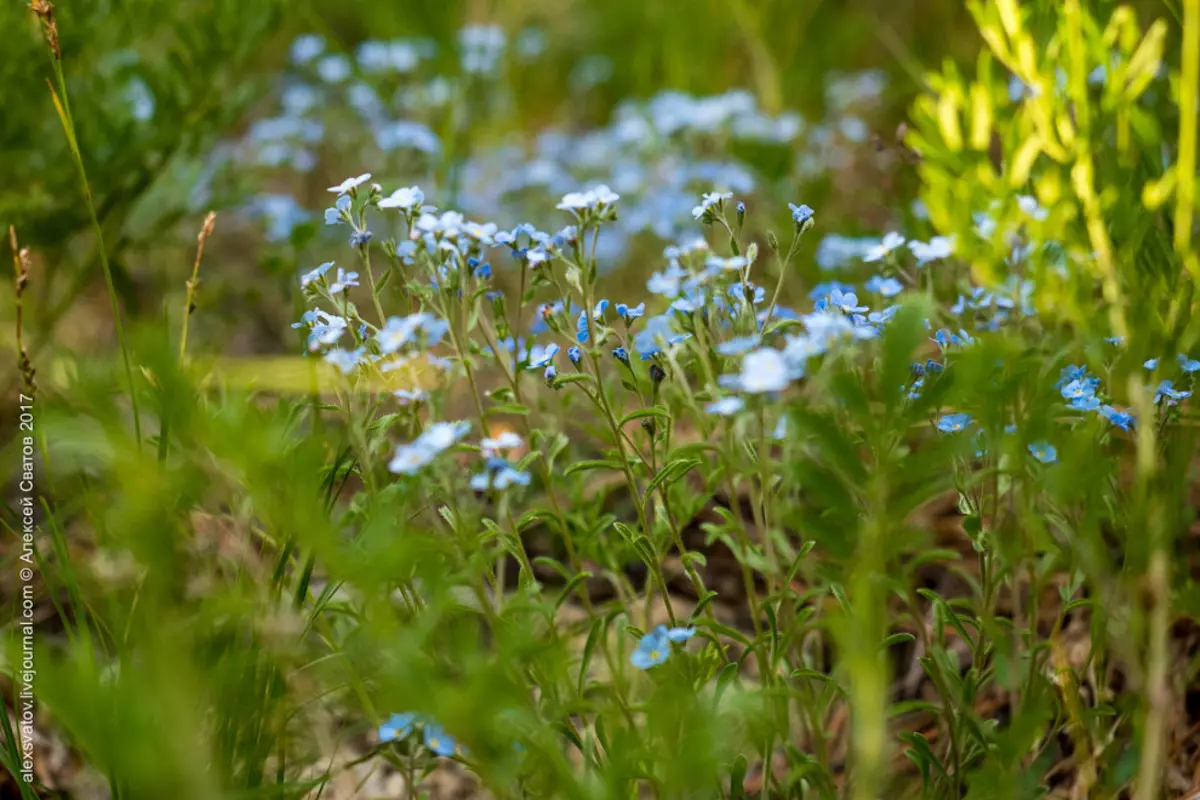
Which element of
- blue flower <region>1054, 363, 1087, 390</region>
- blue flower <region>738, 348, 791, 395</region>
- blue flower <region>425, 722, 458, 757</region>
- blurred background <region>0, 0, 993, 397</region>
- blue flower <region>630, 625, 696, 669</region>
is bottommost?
blue flower <region>425, 722, 458, 757</region>

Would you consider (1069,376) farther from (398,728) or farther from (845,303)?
(398,728)

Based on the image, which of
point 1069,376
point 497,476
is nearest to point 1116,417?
point 1069,376

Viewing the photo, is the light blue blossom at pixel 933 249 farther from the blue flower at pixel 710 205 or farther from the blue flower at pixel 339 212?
the blue flower at pixel 339 212

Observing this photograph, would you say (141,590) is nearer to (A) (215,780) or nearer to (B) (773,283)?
(A) (215,780)

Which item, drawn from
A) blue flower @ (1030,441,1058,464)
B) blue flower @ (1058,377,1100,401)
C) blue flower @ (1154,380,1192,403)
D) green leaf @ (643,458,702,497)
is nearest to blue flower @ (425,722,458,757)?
green leaf @ (643,458,702,497)

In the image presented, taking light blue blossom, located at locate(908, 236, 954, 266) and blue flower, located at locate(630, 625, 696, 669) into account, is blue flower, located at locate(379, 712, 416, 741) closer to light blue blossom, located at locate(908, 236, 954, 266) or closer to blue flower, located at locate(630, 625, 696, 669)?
blue flower, located at locate(630, 625, 696, 669)

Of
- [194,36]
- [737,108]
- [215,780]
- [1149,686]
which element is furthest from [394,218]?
Answer: [1149,686]

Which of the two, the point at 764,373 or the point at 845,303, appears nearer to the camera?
the point at 764,373

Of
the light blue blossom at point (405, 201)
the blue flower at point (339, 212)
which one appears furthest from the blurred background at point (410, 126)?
the light blue blossom at point (405, 201)
